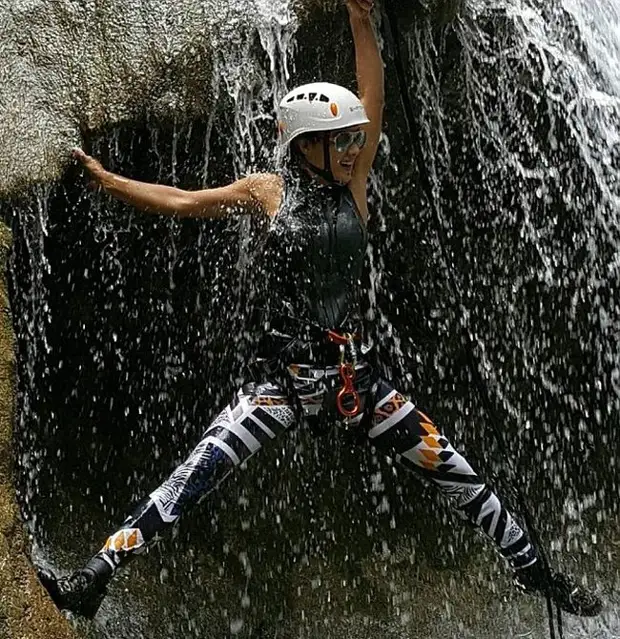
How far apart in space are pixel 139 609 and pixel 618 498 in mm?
2706

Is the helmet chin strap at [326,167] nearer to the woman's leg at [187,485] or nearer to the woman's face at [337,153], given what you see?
the woman's face at [337,153]

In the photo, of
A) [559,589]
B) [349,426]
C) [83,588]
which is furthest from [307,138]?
[559,589]

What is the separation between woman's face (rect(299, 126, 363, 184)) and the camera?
442 centimetres

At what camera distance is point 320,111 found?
4371 mm

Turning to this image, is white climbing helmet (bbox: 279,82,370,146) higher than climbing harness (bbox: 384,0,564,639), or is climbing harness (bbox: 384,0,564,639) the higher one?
white climbing helmet (bbox: 279,82,370,146)

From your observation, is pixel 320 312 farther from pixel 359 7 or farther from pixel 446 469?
pixel 359 7

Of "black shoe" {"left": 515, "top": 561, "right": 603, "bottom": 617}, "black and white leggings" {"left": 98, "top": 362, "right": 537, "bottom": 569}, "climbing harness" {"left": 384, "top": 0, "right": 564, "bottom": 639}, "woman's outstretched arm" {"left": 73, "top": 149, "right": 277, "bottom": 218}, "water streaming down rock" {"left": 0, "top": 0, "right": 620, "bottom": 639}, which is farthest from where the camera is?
"water streaming down rock" {"left": 0, "top": 0, "right": 620, "bottom": 639}

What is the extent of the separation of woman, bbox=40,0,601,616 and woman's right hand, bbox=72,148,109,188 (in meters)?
0.07

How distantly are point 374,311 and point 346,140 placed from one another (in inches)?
76.0

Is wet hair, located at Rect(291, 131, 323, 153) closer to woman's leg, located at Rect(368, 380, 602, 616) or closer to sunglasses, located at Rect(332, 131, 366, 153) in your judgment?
sunglasses, located at Rect(332, 131, 366, 153)

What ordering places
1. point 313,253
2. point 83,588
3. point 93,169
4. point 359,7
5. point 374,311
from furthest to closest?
point 374,311, point 93,169, point 359,7, point 313,253, point 83,588

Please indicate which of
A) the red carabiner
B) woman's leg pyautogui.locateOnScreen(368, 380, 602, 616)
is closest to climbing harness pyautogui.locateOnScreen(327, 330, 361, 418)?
the red carabiner

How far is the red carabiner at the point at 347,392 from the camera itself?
14.3ft

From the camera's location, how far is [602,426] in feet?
22.0
